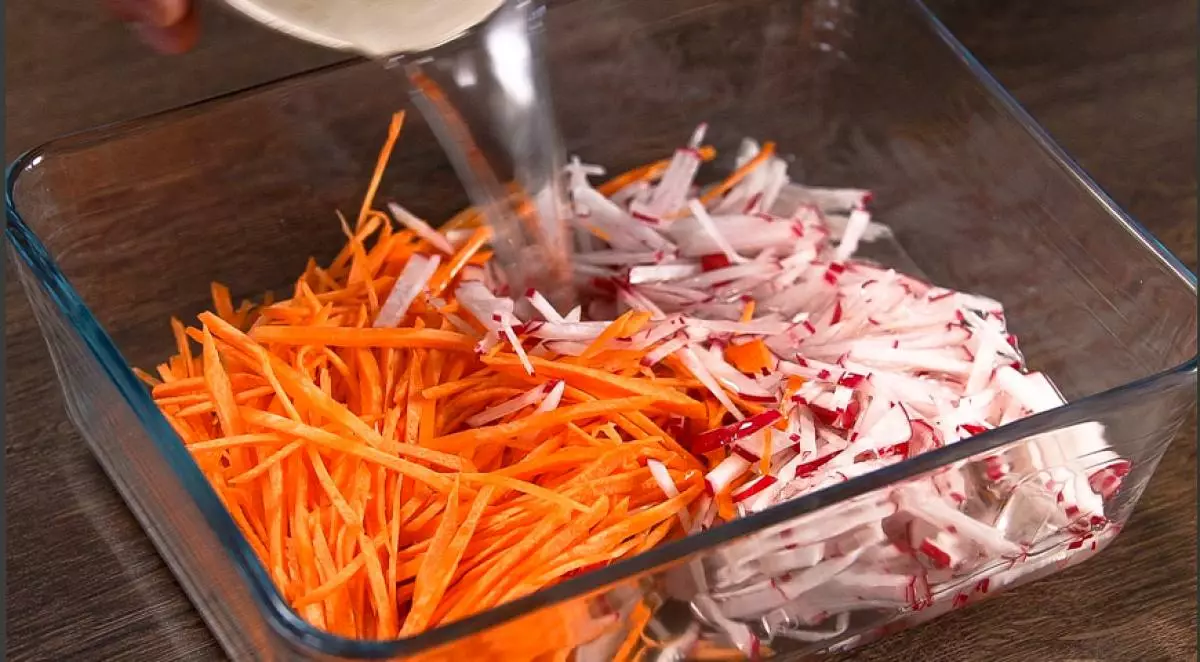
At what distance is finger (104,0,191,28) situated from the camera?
92cm

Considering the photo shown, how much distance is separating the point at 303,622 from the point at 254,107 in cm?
62

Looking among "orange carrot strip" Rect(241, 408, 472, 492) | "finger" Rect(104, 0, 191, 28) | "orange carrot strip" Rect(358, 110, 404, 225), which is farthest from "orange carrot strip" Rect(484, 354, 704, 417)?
"finger" Rect(104, 0, 191, 28)

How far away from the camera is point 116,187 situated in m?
1.20

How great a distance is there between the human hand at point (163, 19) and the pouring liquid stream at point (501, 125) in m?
0.10

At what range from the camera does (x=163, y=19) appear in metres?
0.94

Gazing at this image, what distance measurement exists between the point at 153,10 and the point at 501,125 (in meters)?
0.30

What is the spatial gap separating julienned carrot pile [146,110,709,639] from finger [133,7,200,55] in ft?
0.71

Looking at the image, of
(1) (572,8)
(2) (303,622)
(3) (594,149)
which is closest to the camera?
(2) (303,622)

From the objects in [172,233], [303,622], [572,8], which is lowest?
[303,622]

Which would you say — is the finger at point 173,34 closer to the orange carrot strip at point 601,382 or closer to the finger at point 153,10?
the finger at point 153,10

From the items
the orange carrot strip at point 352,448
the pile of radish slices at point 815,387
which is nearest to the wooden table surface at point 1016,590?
the pile of radish slices at point 815,387

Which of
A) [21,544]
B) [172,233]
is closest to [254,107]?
[172,233]

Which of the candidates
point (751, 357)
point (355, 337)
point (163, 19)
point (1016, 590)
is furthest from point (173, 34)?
point (1016, 590)

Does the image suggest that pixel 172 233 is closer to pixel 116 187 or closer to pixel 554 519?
pixel 116 187
